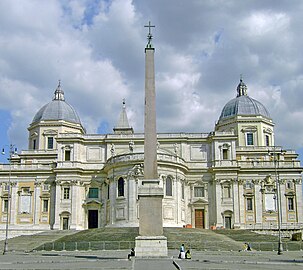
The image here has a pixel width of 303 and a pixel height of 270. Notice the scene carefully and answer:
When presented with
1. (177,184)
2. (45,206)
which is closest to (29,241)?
(45,206)

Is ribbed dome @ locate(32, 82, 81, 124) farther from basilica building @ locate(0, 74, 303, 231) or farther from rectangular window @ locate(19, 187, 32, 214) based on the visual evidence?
rectangular window @ locate(19, 187, 32, 214)

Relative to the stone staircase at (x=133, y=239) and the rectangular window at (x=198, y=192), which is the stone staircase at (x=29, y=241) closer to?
the stone staircase at (x=133, y=239)

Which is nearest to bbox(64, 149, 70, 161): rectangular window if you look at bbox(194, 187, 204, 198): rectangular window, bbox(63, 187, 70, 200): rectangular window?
bbox(63, 187, 70, 200): rectangular window

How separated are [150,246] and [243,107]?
49358mm

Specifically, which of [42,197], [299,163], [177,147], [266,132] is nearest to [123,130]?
[177,147]

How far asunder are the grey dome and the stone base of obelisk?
48.1 metres

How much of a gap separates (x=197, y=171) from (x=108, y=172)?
1217 centimetres

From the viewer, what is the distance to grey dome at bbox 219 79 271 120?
74.0m

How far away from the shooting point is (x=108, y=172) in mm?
62688

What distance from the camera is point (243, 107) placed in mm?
74438

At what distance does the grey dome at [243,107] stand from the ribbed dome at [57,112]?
23586mm

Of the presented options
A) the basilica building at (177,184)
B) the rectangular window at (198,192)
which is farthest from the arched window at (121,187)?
the rectangular window at (198,192)

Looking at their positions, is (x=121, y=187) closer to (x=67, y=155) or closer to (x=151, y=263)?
(x=67, y=155)

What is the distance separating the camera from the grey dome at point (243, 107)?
2915 inches
